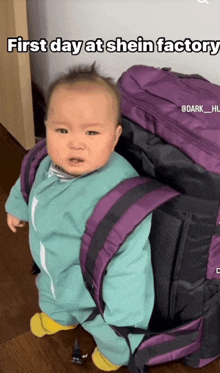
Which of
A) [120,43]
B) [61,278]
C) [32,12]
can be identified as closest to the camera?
[61,278]

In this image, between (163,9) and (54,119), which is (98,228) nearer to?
(54,119)

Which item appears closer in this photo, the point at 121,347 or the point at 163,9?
the point at 121,347

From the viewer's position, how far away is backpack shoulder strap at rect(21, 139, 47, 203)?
0.94 m

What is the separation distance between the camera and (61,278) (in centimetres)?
87

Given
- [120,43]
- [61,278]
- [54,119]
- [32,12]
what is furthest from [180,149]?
[32,12]

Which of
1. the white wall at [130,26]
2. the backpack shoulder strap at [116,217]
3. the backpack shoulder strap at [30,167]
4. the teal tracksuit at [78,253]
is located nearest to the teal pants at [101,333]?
the teal tracksuit at [78,253]

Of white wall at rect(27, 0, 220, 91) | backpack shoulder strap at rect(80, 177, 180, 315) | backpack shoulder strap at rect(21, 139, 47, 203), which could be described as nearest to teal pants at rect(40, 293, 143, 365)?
backpack shoulder strap at rect(80, 177, 180, 315)

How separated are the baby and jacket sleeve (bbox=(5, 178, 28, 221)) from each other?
0.33 feet

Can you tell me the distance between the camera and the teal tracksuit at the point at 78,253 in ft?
2.55

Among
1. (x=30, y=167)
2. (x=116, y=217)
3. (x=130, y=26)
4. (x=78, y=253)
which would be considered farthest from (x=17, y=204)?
(x=130, y=26)

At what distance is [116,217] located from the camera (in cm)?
73

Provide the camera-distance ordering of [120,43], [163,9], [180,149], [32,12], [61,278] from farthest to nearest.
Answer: [32,12] < [120,43] < [163,9] < [61,278] < [180,149]

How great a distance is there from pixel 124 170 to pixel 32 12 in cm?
117

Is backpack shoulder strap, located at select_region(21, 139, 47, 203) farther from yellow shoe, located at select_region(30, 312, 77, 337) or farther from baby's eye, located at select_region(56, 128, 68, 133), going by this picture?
yellow shoe, located at select_region(30, 312, 77, 337)
